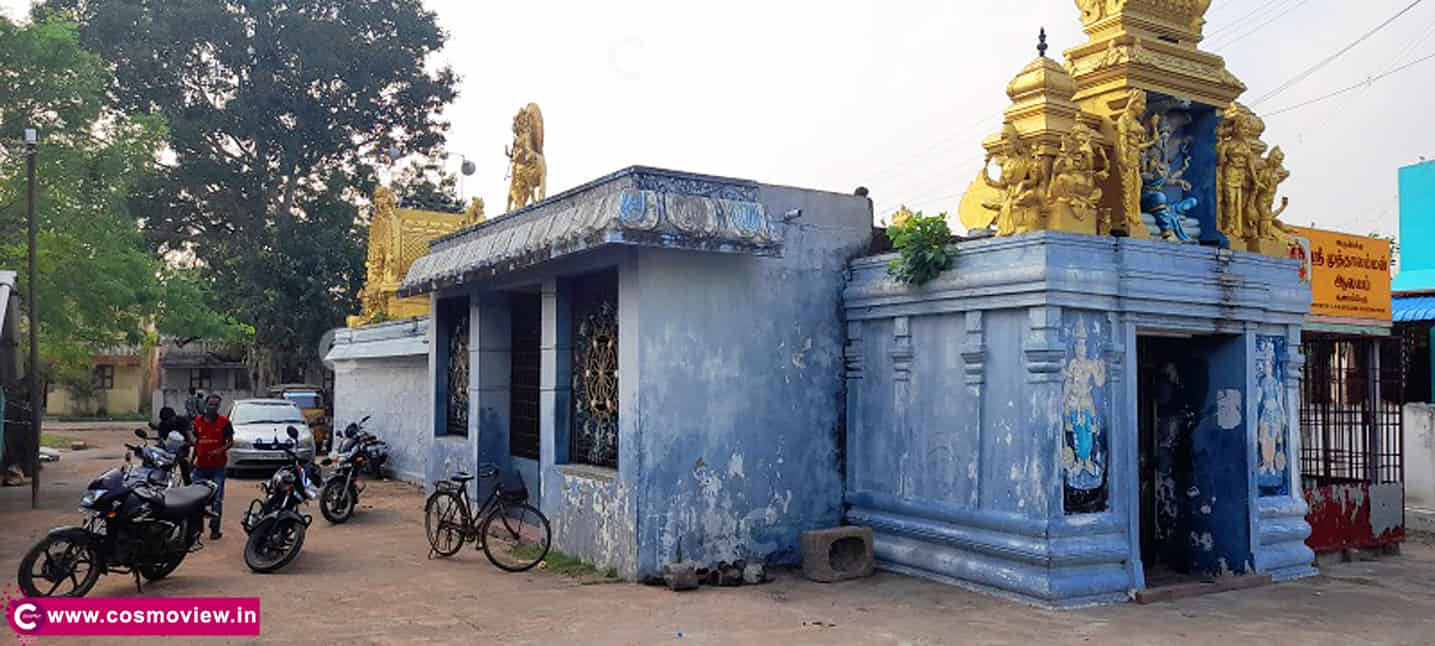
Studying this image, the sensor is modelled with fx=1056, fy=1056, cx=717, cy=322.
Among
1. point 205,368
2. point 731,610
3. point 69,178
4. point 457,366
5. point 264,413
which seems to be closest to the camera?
point 731,610

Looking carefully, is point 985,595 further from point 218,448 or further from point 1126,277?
point 218,448

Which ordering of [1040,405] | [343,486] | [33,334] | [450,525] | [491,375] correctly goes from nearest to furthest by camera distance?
[1040,405] < [450,525] < [491,375] < [343,486] < [33,334]

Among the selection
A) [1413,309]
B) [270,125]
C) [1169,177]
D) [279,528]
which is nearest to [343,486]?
[279,528]

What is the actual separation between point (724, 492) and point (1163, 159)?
5.08 metres

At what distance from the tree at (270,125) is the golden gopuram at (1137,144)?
26464 millimetres

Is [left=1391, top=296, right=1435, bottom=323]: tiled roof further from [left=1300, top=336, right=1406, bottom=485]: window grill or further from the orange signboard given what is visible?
[left=1300, top=336, right=1406, bottom=485]: window grill

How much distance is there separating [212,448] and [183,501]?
2.35 m

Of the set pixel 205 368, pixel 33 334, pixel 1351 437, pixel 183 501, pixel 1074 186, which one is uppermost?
pixel 1074 186

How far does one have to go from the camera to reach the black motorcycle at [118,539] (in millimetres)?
7832

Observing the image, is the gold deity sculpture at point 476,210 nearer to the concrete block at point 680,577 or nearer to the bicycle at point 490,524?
the bicycle at point 490,524

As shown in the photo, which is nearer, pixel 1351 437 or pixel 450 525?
pixel 450 525

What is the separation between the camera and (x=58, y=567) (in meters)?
7.84

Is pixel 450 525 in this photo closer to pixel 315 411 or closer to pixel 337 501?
pixel 337 501

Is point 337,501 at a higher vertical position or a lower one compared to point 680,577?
higher
